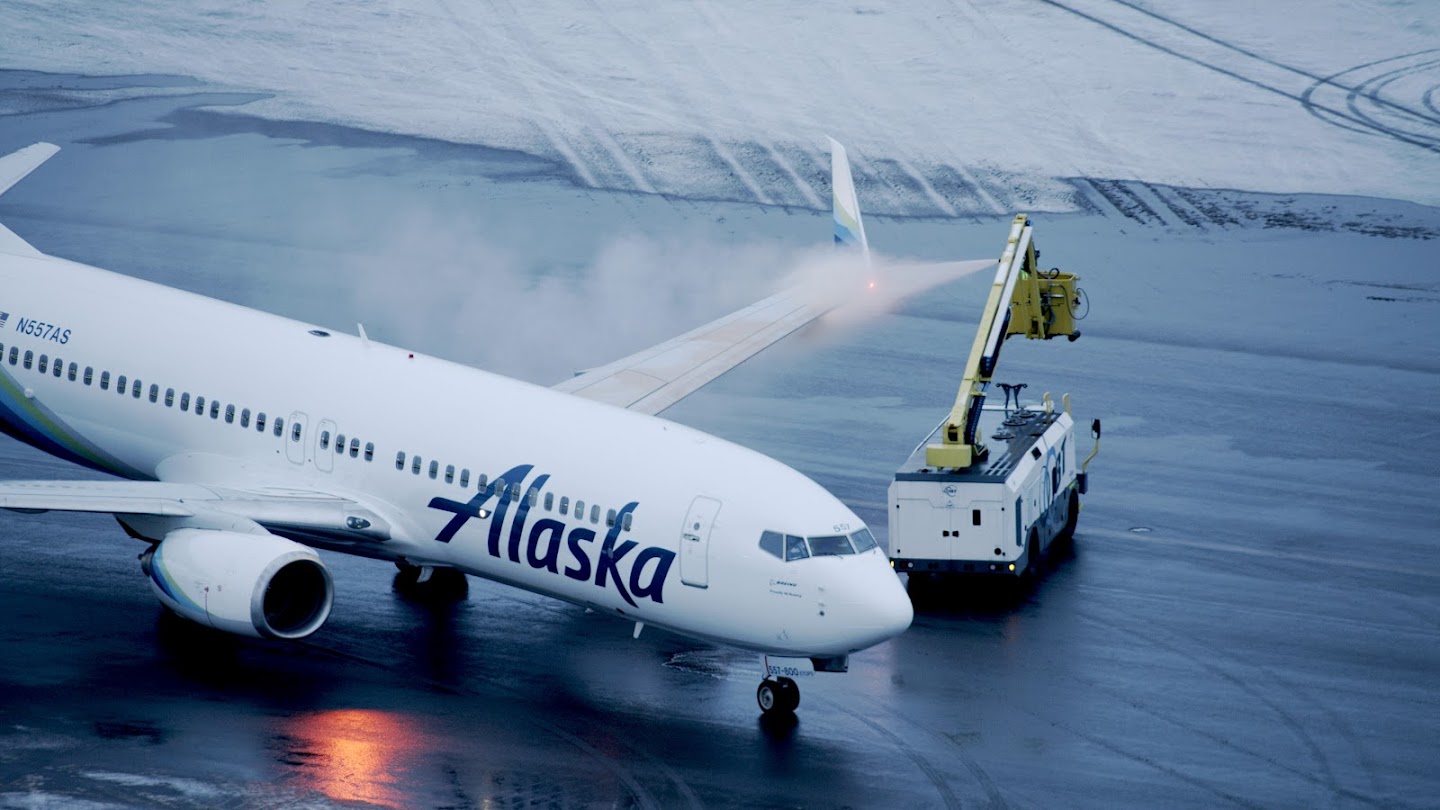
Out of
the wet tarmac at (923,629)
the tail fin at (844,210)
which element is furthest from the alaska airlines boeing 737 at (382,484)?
the tail fin at (844,210)

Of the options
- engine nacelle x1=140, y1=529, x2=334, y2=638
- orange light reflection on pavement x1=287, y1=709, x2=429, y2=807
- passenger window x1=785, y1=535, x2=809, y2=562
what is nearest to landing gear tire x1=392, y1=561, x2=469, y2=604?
engine nacelle x1=140, y1=529, x2=334, y2=638

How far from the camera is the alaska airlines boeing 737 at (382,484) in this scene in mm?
32062

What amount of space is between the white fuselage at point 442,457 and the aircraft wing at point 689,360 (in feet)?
20.8

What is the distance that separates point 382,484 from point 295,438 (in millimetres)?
2137

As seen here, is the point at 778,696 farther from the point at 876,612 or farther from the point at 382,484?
the point at 382,484

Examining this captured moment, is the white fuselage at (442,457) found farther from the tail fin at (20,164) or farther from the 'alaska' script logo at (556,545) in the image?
the tail fin at (20,164)

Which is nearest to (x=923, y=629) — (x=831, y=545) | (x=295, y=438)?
(x=831, y=545)

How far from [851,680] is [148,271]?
32.2 metres

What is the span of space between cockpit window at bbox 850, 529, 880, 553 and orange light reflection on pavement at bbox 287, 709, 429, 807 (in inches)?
295

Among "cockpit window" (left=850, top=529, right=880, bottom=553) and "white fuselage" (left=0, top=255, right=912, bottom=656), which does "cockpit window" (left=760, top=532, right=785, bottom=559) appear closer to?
"white fuselage" (left=0, top=255, right=912, bottom=656)

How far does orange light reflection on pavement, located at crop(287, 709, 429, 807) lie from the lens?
2903 cm

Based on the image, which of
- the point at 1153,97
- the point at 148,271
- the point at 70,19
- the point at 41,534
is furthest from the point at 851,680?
the point at 70,19

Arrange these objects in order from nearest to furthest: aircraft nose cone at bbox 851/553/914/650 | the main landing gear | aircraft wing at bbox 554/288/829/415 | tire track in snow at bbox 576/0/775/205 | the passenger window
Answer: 1. aircraft nose cone at bbox 851/553/914/650
2. the passenger window
3. the main landing gear
4. aircraft wing at bbox 554/288/829/415
5. tire track in snow at bbox 576/0/775/205

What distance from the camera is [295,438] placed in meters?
36.2
